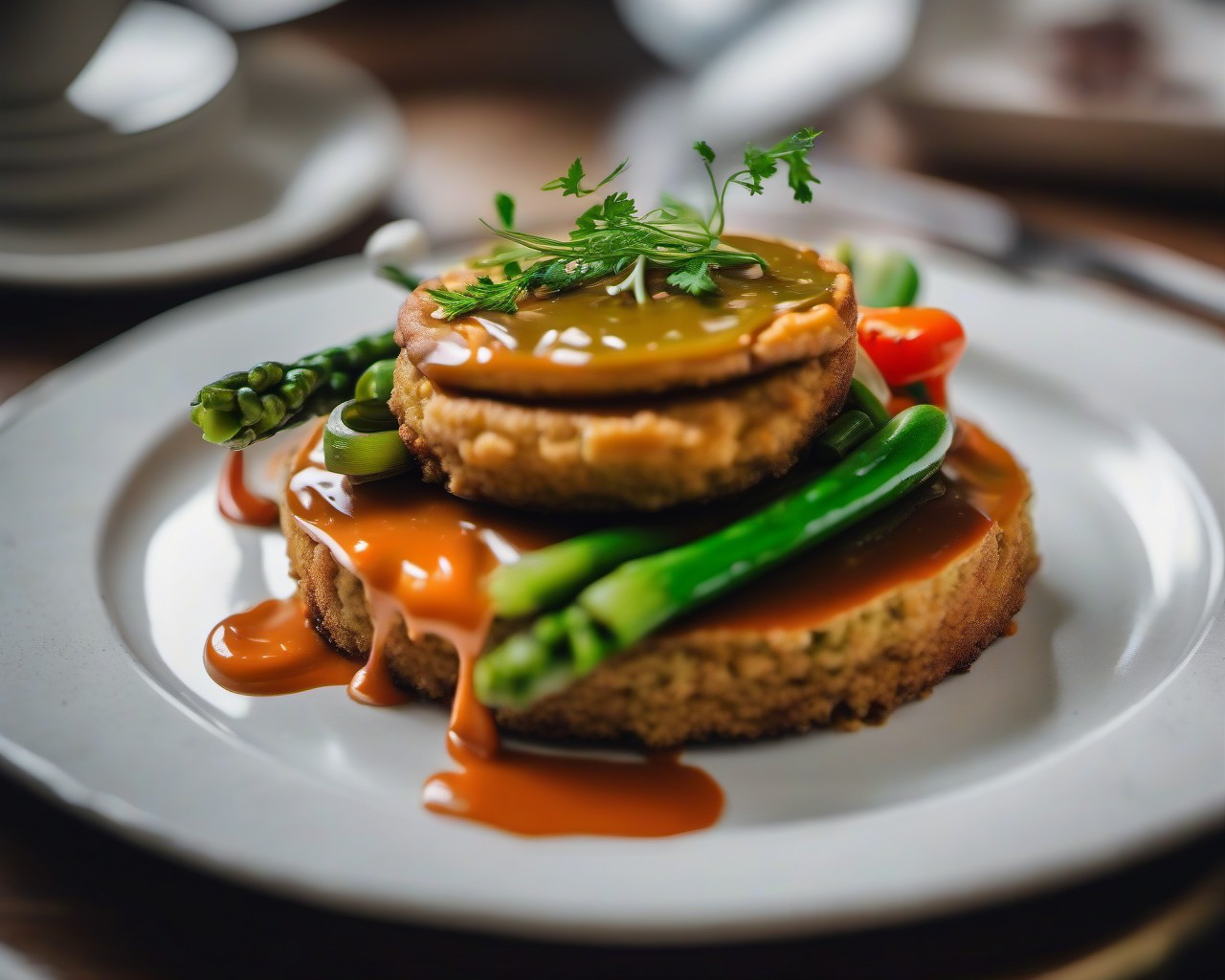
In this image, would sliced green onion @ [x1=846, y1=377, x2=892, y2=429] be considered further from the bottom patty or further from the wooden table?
the wooden table

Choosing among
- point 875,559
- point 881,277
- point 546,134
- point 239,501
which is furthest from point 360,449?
point 546,134

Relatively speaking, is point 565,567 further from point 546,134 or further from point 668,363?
point 546,134

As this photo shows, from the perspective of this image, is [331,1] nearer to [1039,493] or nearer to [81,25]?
[81,25]

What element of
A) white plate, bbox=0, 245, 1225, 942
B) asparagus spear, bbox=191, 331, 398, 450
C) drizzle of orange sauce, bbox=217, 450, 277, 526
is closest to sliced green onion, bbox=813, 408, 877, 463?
Result: white plate, bbox=0, 245, 1225, 942

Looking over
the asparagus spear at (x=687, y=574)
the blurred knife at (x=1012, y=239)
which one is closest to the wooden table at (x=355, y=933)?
the asparagus spear at (x=687, y=574)

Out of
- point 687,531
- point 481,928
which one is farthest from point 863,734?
point 481,928

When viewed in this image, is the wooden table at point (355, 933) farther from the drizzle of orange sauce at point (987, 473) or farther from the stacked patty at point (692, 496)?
the drizzle of orange sauce at point (987, 473)
